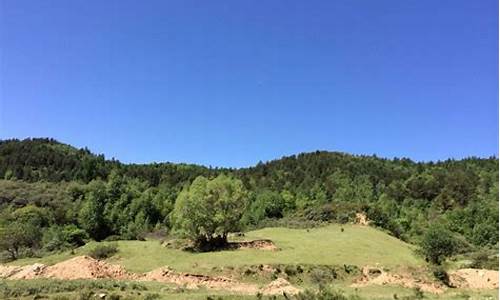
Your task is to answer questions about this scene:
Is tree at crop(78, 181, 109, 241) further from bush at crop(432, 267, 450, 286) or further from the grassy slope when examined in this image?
bush at crop(432, 267, 450, 286)

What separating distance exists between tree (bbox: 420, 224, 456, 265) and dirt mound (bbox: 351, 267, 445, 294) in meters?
7.61

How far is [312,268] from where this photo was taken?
187 ft

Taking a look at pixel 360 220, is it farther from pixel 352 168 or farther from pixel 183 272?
pixel 352 168

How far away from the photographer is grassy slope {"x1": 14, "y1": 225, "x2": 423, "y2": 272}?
196ft

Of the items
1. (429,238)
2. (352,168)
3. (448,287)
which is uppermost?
(352,168)

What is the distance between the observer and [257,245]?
6775cm

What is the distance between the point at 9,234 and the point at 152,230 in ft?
140

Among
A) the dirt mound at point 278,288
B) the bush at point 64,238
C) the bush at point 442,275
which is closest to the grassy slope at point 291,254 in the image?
the bush at point 442,275

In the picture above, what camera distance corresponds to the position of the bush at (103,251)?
67.8 metres

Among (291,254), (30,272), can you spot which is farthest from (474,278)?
(30,272)

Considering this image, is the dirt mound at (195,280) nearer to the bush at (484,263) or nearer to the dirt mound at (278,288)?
the dirt mound at (278,288)

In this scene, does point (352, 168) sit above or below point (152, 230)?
above

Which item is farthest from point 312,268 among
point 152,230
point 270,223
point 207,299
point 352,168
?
point 352,168

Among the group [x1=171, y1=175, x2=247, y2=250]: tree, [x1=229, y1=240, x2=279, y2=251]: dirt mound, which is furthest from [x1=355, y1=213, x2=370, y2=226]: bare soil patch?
[x1=171, y1=175, x2=247, y2=250]: tree
